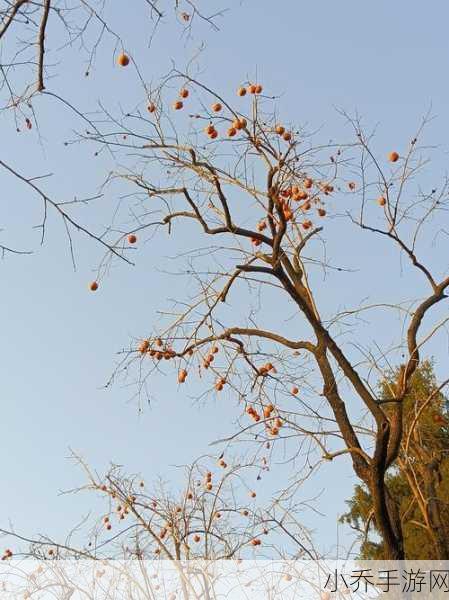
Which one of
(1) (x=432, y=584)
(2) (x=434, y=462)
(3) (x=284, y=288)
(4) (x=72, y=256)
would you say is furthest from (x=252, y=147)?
(1) (x=432, y=584)

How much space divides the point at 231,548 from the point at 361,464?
1362 mm

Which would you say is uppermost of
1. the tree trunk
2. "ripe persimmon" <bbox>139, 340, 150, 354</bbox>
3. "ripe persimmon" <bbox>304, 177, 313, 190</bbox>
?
"ripe persimmon" <bbox>304, 177, 313, 190</bbox>

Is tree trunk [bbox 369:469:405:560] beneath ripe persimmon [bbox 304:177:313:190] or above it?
beneath

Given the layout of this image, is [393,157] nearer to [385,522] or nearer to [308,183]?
[308,183]

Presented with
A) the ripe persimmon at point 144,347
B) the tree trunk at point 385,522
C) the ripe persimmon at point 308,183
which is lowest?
the tree trunk at point 385,522

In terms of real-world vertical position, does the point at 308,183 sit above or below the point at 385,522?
above

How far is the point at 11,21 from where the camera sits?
7.00ft

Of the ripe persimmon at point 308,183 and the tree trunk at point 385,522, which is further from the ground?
the ripe persimmon at point 308,183

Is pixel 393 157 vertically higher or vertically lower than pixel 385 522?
higher

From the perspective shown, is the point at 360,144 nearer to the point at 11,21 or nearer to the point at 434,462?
the point at 434,462

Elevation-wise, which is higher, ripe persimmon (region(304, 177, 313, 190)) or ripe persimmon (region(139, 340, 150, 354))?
ripe persimmon (region(304, 177, 313, 190))

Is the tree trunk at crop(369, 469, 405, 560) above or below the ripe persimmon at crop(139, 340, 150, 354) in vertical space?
below

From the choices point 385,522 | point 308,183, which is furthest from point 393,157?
point 385,522

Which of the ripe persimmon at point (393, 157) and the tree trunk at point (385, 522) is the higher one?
the ripe persimmon at point (393, 157)
